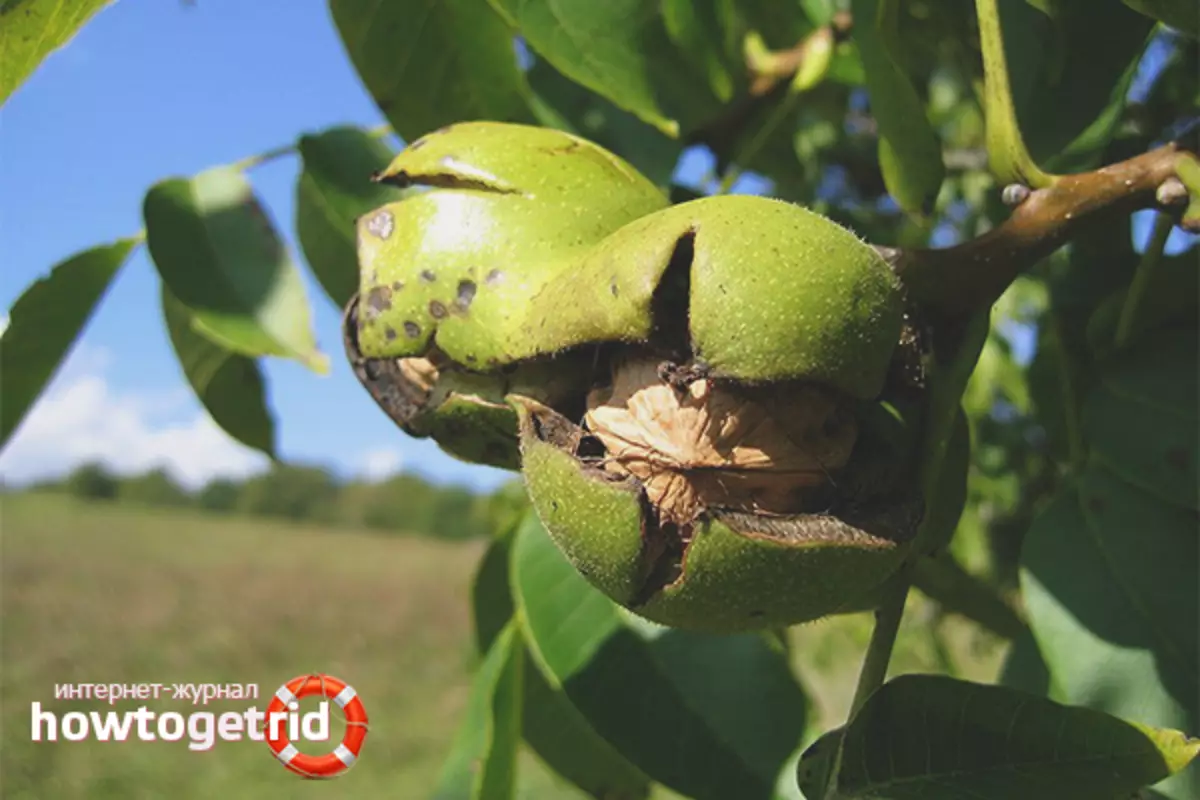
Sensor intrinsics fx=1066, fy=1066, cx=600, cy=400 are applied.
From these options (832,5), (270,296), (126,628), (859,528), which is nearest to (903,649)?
(832,5)

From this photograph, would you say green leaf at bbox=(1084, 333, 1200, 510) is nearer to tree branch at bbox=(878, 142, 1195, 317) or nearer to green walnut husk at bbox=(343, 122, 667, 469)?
tree branch at bbox=(878, 142, 1195, 317)

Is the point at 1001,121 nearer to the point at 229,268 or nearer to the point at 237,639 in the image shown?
the point at 229,268

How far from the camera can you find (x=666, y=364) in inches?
34.7

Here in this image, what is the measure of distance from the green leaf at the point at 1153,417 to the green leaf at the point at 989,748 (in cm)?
42

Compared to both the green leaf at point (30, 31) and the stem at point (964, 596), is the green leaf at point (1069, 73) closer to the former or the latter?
the stem at point (964, 596)

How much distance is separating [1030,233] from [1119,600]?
46 centimetres

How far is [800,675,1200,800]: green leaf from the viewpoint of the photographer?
2.93 ft

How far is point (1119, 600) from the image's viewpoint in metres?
1.20

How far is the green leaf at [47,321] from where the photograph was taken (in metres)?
1.67

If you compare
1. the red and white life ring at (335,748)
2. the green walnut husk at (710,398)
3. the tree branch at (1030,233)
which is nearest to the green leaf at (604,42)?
the green walnut husk at (710,398)

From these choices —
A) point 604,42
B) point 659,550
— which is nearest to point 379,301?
point 659,550

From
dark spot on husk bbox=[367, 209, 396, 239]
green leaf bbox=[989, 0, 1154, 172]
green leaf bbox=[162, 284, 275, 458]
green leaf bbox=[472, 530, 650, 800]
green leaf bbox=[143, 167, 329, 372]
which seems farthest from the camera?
green leaf bbox=[162, 284, 275, 458]

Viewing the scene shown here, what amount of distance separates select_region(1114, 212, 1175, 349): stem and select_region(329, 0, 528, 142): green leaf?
78cm

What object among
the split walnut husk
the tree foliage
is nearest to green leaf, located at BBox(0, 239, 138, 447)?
the tree foliage
